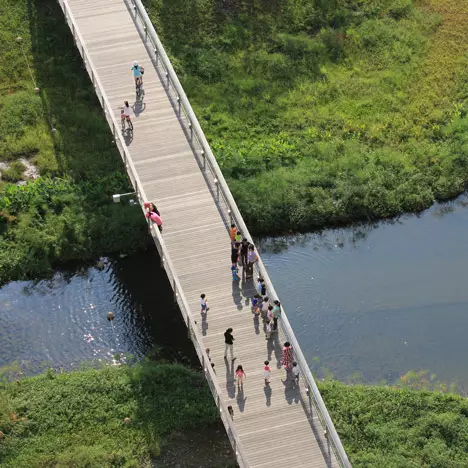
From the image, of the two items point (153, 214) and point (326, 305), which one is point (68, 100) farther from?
point (326, 305)

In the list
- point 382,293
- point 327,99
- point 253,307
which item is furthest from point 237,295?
point 327,99

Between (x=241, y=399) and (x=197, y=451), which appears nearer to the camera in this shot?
(x=241, y=399)

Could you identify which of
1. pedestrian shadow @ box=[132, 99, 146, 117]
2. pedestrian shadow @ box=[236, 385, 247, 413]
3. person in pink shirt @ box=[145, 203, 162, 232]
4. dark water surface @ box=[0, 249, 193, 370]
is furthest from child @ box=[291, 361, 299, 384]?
pedestrian shadow @ box=[132, 99, 146, 117]

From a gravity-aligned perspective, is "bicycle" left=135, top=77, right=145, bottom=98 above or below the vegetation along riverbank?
above

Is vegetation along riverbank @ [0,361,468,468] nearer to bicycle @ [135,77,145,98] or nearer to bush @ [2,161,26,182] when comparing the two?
bush @ [2,161,26,182]

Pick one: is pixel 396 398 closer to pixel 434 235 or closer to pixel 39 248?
pixel 434 235
